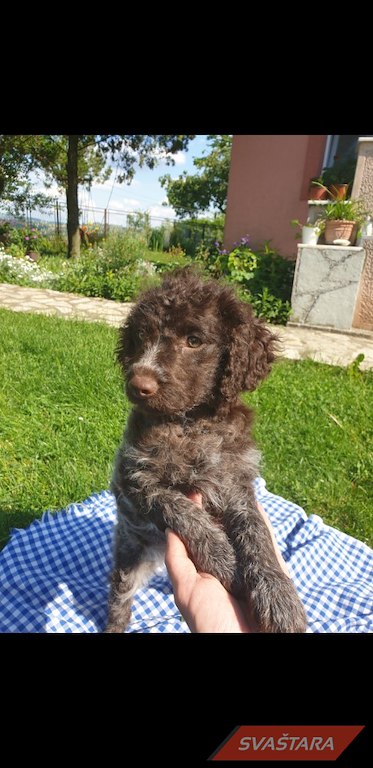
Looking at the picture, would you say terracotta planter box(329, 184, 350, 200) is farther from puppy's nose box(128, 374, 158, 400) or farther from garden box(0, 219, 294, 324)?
puppy's nose box(128, 374, 158, 400)

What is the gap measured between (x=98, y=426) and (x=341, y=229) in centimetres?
520

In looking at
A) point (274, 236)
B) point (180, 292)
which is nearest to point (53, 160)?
point (180, 292)

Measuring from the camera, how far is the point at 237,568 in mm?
1673

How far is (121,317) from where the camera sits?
5.20 m

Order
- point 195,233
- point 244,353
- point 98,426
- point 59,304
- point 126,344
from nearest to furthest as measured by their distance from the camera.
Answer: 1. point 244,353
2. point 126,344
3. point 98,426
4. point 59,304
5. point 195,233

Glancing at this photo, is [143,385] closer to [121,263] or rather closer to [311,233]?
[121,263]

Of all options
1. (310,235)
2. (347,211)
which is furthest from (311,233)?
(347,211)

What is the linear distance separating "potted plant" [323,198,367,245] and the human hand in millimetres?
6340

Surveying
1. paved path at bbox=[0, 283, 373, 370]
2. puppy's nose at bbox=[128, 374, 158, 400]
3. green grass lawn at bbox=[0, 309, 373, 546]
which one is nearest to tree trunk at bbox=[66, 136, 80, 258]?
paved path at bbox=[0, 283, 373, 370]

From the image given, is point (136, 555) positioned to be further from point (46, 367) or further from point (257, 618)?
point (46, 367)

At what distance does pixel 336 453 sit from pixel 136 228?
547cm

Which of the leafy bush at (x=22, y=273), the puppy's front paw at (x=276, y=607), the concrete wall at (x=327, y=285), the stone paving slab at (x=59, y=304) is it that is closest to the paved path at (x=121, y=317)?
the stone paving slab at (x=59, y=304)

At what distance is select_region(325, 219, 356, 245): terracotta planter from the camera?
6707mm

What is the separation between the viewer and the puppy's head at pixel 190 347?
165 centimetres
